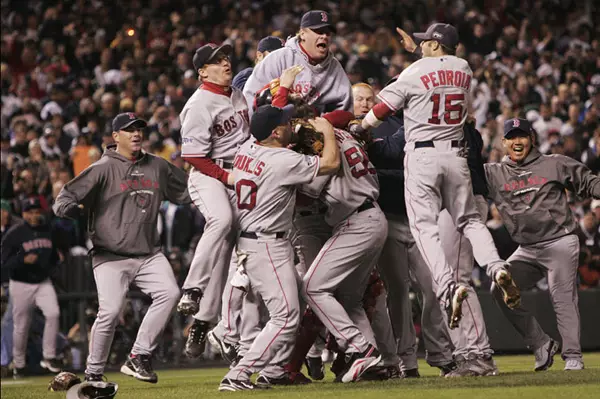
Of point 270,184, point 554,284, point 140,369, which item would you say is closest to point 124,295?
point 140,369

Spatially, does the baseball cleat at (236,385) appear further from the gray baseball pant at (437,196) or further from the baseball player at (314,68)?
the baseball player at (314,68)

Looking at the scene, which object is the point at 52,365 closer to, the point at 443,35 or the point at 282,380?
the point at 282,380

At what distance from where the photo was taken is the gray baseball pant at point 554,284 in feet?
35.4

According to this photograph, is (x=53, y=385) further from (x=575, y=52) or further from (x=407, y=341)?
(x=575, y=52)

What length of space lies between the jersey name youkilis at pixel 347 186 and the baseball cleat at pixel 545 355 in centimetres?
242

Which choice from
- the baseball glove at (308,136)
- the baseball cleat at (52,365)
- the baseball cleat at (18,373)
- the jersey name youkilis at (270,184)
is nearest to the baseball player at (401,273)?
the baseball glove at (308,136)

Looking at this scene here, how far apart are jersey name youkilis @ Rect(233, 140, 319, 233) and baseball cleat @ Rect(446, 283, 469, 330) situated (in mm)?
1359

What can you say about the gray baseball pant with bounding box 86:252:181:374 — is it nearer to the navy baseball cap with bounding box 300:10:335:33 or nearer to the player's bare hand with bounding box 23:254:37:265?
the navy baseball cap with bounding box 300:10:335:33

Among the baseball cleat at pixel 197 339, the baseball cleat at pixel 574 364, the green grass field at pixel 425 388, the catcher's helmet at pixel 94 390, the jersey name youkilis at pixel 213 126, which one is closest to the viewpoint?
the green grass field at pixel 425 388

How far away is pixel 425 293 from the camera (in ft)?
33.4

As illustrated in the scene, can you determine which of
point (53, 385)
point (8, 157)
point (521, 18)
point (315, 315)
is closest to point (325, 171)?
point (315, 315)

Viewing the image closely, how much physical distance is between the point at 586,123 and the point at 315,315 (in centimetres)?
1080

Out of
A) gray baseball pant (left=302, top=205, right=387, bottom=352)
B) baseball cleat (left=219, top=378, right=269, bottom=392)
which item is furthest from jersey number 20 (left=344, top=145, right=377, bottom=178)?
baseball cleat (left=219, top=378, right=269, bottom=392)

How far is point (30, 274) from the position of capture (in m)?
15.2
